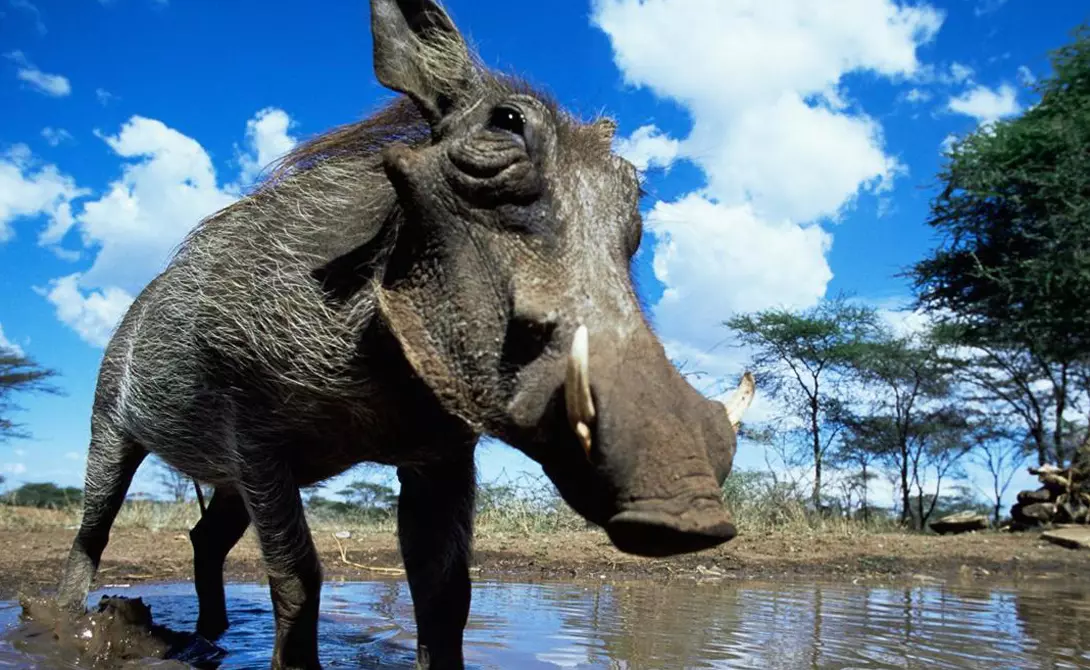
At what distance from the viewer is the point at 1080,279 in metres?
12.2

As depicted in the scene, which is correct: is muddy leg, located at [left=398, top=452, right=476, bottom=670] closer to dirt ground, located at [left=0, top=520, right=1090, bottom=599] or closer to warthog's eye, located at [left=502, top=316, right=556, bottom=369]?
warthog's eye, located at [left=502, top=316, right=556, bottom=369]

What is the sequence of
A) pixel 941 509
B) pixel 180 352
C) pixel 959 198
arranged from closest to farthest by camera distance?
pixel 180 352, pixel 959 198, pixel 941 509

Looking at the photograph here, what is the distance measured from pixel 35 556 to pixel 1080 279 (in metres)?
12.3

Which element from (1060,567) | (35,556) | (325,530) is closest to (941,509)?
(1060,567)

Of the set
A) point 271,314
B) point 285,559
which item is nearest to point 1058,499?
point 285,559

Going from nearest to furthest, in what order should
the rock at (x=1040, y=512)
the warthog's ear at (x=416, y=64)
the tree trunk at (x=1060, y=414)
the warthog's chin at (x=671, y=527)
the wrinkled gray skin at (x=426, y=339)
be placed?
1. the warthog's chin at (x=671, y=527)
2. the wrinkled gray skin at (x=426, y=339)
3. the warthog's ear at (x=416, y=64)
4. the rock at (x=1040, y=512)
5. the tree trunk at (x=1060, y=414)

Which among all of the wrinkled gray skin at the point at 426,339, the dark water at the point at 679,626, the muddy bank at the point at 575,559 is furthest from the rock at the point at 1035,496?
the wrinkled gray skin at the point at 426,339

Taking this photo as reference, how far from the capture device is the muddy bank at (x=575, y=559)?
5.41 metres

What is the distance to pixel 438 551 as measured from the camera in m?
2.86

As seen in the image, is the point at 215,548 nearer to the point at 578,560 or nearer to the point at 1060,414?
the point at 578,560

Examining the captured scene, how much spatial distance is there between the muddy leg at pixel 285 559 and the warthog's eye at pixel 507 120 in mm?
1197

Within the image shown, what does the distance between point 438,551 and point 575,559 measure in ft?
11.9

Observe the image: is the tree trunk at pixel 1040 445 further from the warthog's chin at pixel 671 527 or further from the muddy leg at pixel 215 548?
the warthog's chin at pixel 671 527

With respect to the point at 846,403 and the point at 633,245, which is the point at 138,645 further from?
the point at 846,403
